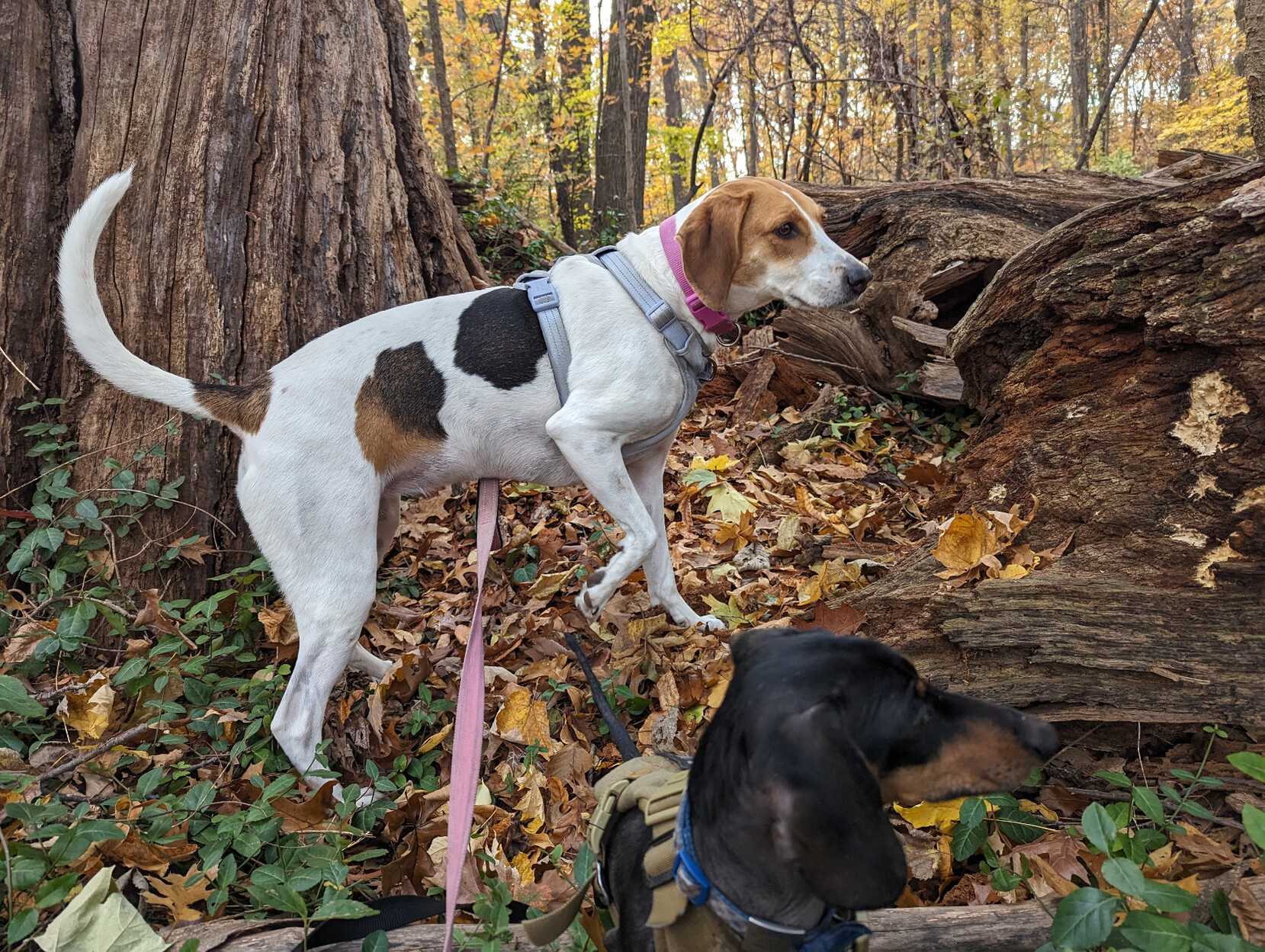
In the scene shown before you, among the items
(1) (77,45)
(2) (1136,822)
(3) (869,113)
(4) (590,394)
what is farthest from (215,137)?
(3) (869,113)

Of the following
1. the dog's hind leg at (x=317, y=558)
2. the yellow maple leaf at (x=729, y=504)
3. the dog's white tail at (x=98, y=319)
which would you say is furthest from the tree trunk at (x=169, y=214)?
the yellow maple leaf at (x=729, y=504)

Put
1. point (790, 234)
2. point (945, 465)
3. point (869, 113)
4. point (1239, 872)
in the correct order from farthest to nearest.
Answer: point (869, 113)
point (945, 465)
point (790, 234)
point (1239, 872)

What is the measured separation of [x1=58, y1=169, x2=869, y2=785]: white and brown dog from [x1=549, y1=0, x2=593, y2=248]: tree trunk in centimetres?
669

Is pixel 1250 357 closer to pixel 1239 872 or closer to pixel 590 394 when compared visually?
pixel 1239 872

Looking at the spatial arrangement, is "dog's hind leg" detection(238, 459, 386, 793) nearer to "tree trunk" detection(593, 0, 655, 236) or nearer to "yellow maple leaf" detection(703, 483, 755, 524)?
"yellow maple leaf" detection(703, 483, 755, 524)

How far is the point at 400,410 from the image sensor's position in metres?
3.22

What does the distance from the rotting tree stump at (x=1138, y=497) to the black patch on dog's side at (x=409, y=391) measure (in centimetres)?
191

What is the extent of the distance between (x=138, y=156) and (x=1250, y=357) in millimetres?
4861

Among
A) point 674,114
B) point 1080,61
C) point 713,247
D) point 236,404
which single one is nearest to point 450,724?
point 236,404

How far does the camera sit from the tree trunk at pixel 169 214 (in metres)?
3.75

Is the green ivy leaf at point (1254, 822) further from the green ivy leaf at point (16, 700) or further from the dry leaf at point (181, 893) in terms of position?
the green ivy leaf at point (16, 700)

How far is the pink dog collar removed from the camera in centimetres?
338

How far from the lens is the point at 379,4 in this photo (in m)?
5.11

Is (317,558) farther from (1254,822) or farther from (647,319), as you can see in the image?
(1254,822)
